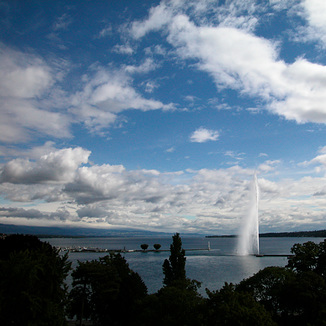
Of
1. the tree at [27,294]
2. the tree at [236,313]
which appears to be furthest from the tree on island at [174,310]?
the tree at [27,294]

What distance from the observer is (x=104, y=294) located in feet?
121

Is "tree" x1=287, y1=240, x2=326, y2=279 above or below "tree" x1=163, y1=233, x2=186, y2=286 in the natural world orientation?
above

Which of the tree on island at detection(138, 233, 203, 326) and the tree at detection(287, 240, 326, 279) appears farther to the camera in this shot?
the tree at detection(287, 240, 326, 279)

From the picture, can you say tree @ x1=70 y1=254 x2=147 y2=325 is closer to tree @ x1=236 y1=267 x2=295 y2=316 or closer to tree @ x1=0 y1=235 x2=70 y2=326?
tree @ x1=0 y1=235 x2=70 y2=326

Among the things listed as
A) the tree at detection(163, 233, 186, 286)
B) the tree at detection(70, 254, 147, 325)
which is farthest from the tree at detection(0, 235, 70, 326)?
the tree at detection(163, 233, 186, 286)

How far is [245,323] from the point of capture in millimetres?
22594

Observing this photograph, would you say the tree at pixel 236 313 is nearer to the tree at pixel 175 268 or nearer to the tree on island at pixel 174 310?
the tree on island at pixel 174 310

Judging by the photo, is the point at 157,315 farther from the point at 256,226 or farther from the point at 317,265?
the point at 256,226

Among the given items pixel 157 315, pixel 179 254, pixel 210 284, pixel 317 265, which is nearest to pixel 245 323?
pixel 157 315

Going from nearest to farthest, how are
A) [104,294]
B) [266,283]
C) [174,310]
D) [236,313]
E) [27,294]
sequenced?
[236,313]
[27,294]
[174,310]
[266,283]
[104,294]

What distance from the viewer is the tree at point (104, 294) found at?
121 feet

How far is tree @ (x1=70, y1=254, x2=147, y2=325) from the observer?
36.9 m

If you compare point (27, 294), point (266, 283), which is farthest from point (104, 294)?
point (266, 283)

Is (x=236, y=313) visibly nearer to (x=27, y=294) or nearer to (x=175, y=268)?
(x=27, y=294)
